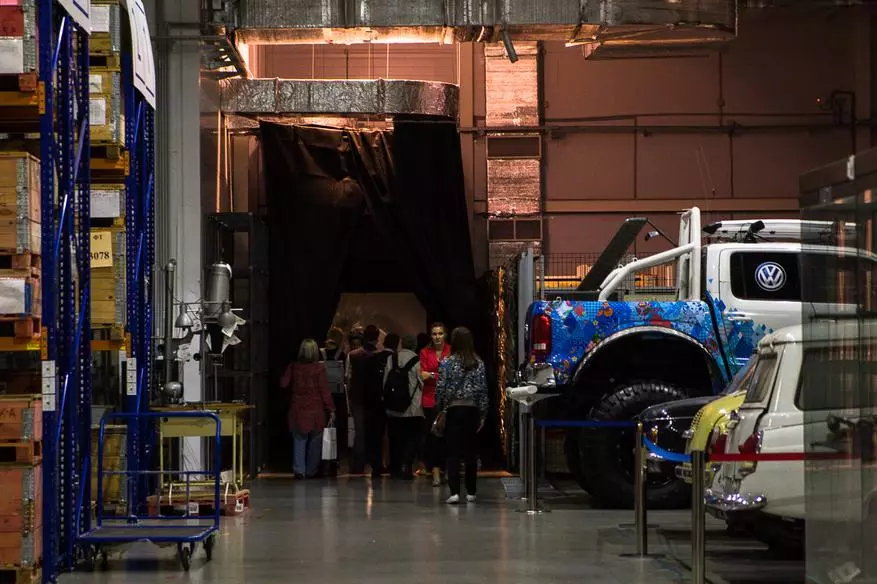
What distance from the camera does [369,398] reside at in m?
17.9

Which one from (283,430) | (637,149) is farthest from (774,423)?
(637,149)

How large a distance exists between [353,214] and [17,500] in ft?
39.6

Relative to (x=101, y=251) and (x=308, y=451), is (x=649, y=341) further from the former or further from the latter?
(x=308, y=451)

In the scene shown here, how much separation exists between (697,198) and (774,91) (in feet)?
7.23

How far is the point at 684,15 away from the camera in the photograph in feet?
55.1

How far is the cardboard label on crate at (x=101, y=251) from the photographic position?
11453 mm

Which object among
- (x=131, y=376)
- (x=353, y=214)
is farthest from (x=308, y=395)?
(x=131, y=376)

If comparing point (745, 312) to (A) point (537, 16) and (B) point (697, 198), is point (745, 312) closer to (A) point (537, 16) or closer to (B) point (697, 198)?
(A) point (537, 16)

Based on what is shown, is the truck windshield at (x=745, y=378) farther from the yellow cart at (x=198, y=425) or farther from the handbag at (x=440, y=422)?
the yellow cart at (x=198, y=425)

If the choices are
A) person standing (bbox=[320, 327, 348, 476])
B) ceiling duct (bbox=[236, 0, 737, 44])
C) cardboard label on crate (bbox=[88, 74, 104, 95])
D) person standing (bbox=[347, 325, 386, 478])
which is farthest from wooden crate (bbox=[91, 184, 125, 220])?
person standing (bbox=[320, 327, 348, 476])

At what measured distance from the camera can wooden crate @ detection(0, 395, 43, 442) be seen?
8867 millimetres

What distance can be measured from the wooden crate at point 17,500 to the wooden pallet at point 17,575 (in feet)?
0.74

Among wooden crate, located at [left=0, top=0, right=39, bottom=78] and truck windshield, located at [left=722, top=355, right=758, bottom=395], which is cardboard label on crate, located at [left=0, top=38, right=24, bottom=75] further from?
truck windshield, located at [left=722, top=355, right=758, bottom=395]

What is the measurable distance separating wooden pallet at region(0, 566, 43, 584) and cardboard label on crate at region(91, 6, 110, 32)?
4527mm
